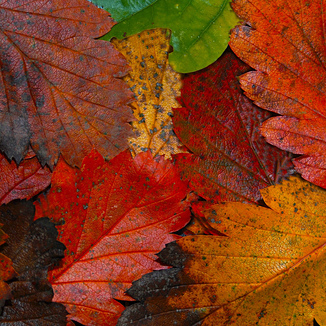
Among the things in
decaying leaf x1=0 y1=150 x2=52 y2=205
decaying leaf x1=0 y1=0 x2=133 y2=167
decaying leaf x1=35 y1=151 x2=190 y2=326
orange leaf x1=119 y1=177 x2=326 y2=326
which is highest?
decaying leaf x1=0 y1=0 x2=133 y2=167

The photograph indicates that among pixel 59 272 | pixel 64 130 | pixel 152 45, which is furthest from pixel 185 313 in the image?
pixel 152 45

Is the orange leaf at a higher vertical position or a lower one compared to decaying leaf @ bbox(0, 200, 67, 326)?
lower

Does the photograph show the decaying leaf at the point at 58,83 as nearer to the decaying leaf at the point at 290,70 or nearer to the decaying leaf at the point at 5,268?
the decaying leaf at the point at 5,268

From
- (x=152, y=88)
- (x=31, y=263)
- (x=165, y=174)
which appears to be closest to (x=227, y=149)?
(x=165, y=174)

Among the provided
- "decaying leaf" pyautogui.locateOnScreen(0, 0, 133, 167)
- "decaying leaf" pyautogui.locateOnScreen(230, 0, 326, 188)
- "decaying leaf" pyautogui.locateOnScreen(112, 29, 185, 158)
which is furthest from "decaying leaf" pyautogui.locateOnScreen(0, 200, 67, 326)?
"decaying leaf" pyautogui.locateOnScreen(230, 0, 326, 188)

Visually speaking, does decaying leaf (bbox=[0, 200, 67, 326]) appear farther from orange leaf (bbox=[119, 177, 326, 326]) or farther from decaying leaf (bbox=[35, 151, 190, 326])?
orange leaf (bbox=[119, 177, 326, 326])

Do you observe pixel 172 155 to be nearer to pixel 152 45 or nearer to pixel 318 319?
pixel 152 45
